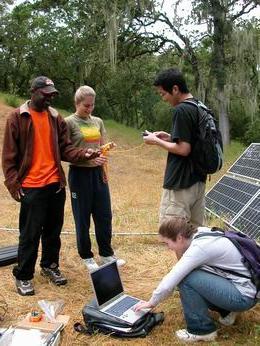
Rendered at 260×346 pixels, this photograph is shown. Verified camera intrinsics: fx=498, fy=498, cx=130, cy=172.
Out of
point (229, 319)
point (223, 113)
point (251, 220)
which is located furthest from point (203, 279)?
point (223, 113)

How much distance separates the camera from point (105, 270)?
3.48 m

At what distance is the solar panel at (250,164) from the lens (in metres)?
6.04

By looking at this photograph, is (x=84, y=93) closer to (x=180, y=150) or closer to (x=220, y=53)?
(x=180, y=150)

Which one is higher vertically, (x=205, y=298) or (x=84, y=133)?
(x=84, y=133)

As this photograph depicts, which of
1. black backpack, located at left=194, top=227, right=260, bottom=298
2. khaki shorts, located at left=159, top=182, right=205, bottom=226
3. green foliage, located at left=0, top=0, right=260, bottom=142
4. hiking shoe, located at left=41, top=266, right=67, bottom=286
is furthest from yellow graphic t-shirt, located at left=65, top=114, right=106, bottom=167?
green foliage, located at left=0, top=0, right=260, bottom=142

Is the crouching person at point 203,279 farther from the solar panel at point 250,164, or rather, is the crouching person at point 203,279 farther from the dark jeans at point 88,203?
the solar panel at point 250,164

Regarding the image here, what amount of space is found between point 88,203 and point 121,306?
1076mm

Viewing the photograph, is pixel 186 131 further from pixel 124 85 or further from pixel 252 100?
pixel 124 85

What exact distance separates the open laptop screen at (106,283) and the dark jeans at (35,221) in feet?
2.29

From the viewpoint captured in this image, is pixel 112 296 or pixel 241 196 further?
pixel 241 196

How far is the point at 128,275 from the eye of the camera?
14.4ft

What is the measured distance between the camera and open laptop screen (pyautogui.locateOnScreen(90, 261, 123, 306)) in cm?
334

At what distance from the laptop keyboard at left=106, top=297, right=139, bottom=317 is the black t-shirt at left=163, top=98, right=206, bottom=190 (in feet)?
2.74

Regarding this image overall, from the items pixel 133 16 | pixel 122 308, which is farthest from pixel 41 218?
pixel 133 16
